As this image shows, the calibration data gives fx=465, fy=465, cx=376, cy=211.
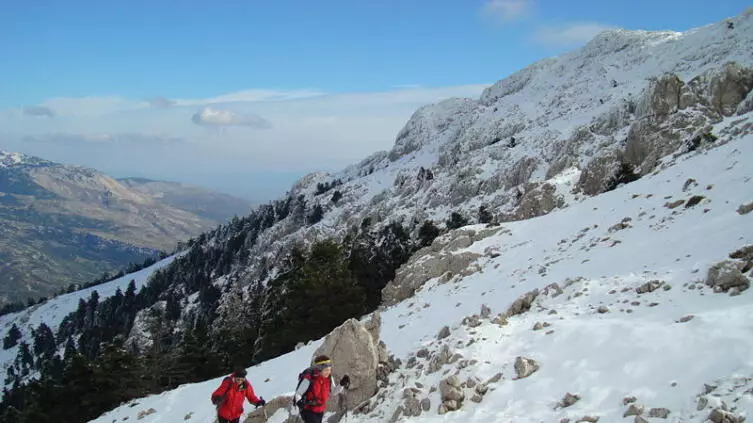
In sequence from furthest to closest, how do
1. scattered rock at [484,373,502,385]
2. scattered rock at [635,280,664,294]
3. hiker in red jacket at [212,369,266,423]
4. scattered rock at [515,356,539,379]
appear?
scattered rock at [635,280,664,294] < hiker in red jacket at [212,369,266,423] < scattered rock at [484,373,502,385] < scattered rock at [515,356,539,379]

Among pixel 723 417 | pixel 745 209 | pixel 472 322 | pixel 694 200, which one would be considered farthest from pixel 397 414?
pixel 694 200

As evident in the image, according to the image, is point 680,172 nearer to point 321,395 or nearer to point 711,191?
point 711,191

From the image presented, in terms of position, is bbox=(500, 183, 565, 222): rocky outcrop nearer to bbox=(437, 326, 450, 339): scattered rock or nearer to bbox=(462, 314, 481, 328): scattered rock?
bbox=(462, 314, 481, 328): scattered rock

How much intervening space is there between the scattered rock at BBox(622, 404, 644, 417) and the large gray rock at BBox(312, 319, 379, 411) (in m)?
7.97

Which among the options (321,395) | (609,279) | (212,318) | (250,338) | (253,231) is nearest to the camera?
(321,395)

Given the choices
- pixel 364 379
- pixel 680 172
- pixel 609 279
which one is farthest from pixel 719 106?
pixel 364 379

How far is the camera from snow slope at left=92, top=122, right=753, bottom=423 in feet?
33.6

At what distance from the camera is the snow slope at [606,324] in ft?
33.6

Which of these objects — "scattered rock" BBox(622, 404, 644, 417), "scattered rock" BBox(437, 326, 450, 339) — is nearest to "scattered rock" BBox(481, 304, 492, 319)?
"scattered rock" BBox(437, 326, 450, 339)

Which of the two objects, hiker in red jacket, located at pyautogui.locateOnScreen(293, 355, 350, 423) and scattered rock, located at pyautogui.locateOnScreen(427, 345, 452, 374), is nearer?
hiker in red jacket, located at pyautogui.locateOnScreen(293, 355, 350, 423)

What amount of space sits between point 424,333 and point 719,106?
2251 inches

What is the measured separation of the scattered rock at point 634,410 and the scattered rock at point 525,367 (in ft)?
10.3

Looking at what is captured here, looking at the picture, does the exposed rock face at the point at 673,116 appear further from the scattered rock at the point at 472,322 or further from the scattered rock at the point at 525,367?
the scattered rock at the point at 525,367

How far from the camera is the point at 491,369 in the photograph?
13.3 metres
